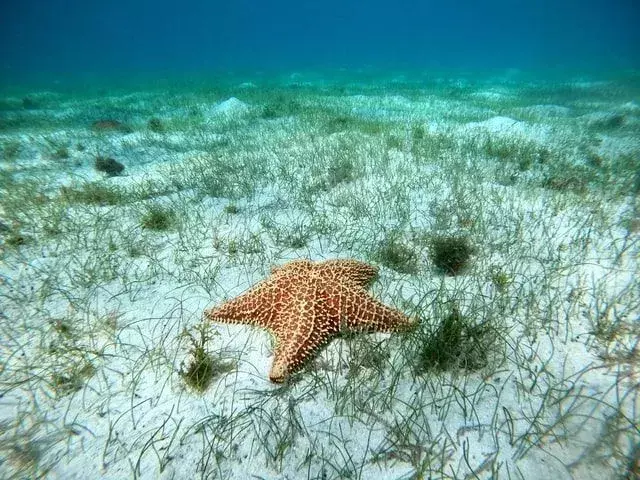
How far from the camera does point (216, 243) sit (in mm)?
4879

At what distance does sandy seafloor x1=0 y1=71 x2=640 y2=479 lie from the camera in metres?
2.26

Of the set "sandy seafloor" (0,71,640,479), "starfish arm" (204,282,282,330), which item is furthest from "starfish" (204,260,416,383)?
"sandy seafloor" (0,71,640,479)

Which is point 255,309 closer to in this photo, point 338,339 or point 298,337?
point 298,337

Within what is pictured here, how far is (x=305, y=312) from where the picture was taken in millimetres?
2768

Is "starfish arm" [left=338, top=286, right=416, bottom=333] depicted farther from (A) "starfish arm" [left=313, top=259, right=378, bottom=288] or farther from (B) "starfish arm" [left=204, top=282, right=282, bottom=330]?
(B) "starfish arm" [left=204, top=282, right=282, bottom=330]

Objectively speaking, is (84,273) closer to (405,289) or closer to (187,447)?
(187,447)

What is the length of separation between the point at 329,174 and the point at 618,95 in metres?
25.2

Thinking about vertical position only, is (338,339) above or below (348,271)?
below

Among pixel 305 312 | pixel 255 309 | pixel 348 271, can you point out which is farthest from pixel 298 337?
pixel 348 271

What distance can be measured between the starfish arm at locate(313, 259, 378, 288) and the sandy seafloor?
0.30 m

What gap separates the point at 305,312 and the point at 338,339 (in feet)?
2.05

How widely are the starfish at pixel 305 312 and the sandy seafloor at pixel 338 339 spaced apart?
8.4 inches

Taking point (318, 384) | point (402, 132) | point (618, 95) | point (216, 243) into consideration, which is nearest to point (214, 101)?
point (402, 132)

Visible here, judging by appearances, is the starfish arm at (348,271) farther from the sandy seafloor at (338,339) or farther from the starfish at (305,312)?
the sandy seafloor at (338,339)
